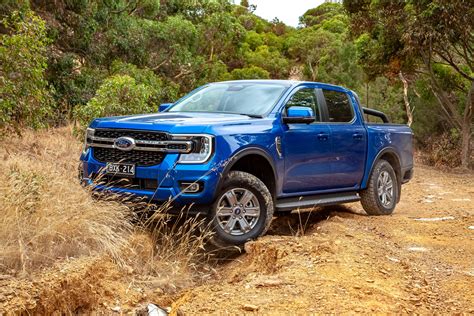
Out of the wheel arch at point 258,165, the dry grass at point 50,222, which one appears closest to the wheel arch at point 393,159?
the wheel arch at point 258,165

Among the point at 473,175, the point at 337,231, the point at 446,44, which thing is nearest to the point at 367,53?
the point at 446,44

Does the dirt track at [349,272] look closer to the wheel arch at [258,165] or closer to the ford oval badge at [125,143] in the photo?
the wheel arch at [258,165]

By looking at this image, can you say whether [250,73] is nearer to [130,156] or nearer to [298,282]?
[130,156]

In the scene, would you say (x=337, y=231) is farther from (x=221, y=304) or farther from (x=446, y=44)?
(x=446, y=44)

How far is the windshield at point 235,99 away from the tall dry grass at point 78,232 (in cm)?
151

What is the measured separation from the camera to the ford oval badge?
6.38 meters

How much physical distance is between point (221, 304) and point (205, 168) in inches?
62.6

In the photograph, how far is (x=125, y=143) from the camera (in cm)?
641

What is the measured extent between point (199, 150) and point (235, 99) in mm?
1637

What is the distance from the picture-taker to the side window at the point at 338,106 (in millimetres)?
8398

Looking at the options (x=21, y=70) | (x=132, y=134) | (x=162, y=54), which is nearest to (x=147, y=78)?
(x=162, y=54)

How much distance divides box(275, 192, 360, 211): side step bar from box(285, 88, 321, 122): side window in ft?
3.21

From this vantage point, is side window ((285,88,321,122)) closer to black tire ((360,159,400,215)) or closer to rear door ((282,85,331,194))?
rear door ((282,85,331,194))

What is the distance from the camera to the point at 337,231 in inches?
290
